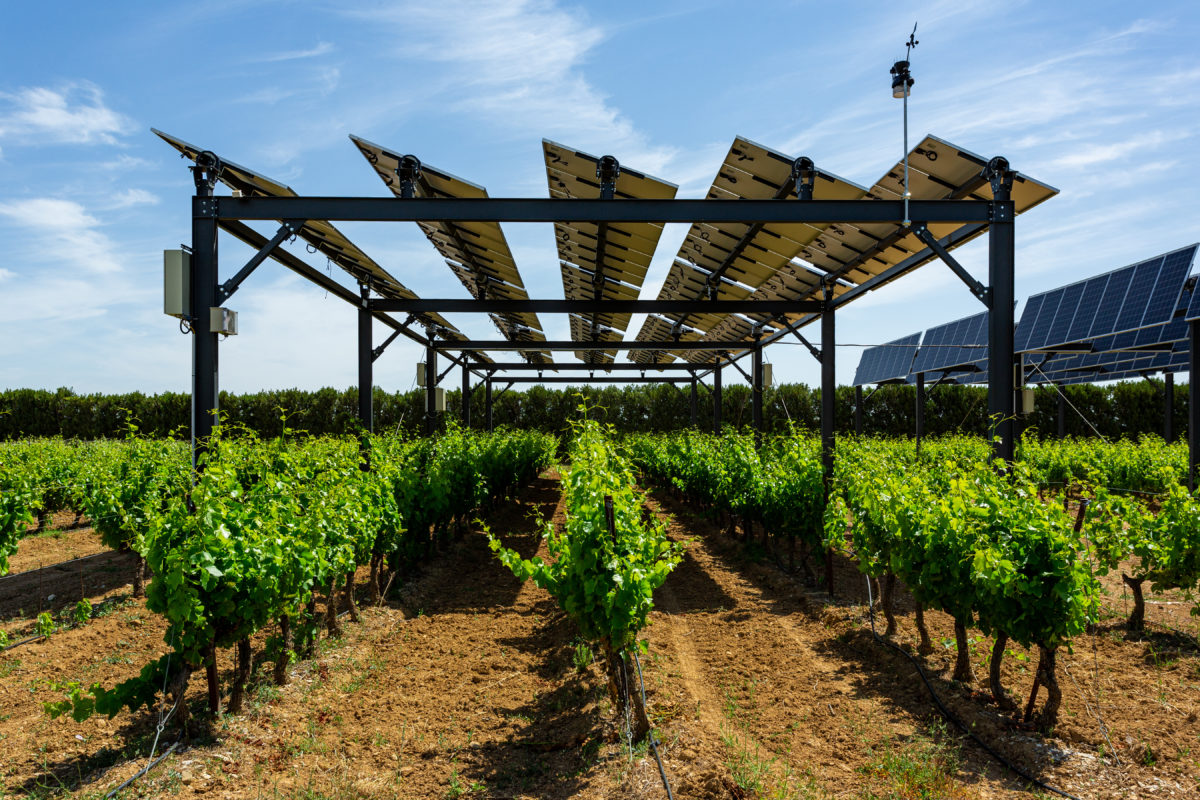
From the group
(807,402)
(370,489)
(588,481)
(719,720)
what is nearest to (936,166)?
(588,481)

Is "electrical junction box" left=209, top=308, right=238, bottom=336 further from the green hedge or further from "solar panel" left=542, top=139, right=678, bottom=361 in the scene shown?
the green hedge

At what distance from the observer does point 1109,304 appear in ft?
42.4

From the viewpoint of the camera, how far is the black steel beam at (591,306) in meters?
10.5

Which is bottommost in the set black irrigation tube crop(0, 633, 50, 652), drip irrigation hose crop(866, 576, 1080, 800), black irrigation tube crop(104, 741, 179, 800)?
drip irrigation hose crop(866, 576, 1080, 800)

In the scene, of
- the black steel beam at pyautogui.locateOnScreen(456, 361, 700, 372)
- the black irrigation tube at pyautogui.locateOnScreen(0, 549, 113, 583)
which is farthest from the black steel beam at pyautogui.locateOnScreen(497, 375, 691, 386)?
the black irrigation tube at pyautogui.locateOnScreen(0, 549, 113, 583)

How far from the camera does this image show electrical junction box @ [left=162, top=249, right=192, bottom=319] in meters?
5.86

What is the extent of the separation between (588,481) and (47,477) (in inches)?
391

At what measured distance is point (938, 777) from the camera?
3.61m

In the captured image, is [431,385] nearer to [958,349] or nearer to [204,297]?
[204,297]

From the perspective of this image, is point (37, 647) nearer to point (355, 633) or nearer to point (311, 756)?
point (355, 633)

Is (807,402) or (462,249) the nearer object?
(462,249)

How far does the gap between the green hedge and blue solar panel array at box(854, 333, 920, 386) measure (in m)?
3.65

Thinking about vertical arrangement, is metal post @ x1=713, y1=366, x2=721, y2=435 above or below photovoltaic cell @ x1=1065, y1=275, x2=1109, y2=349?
below

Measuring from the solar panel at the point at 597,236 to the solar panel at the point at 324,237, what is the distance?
7.71ft
